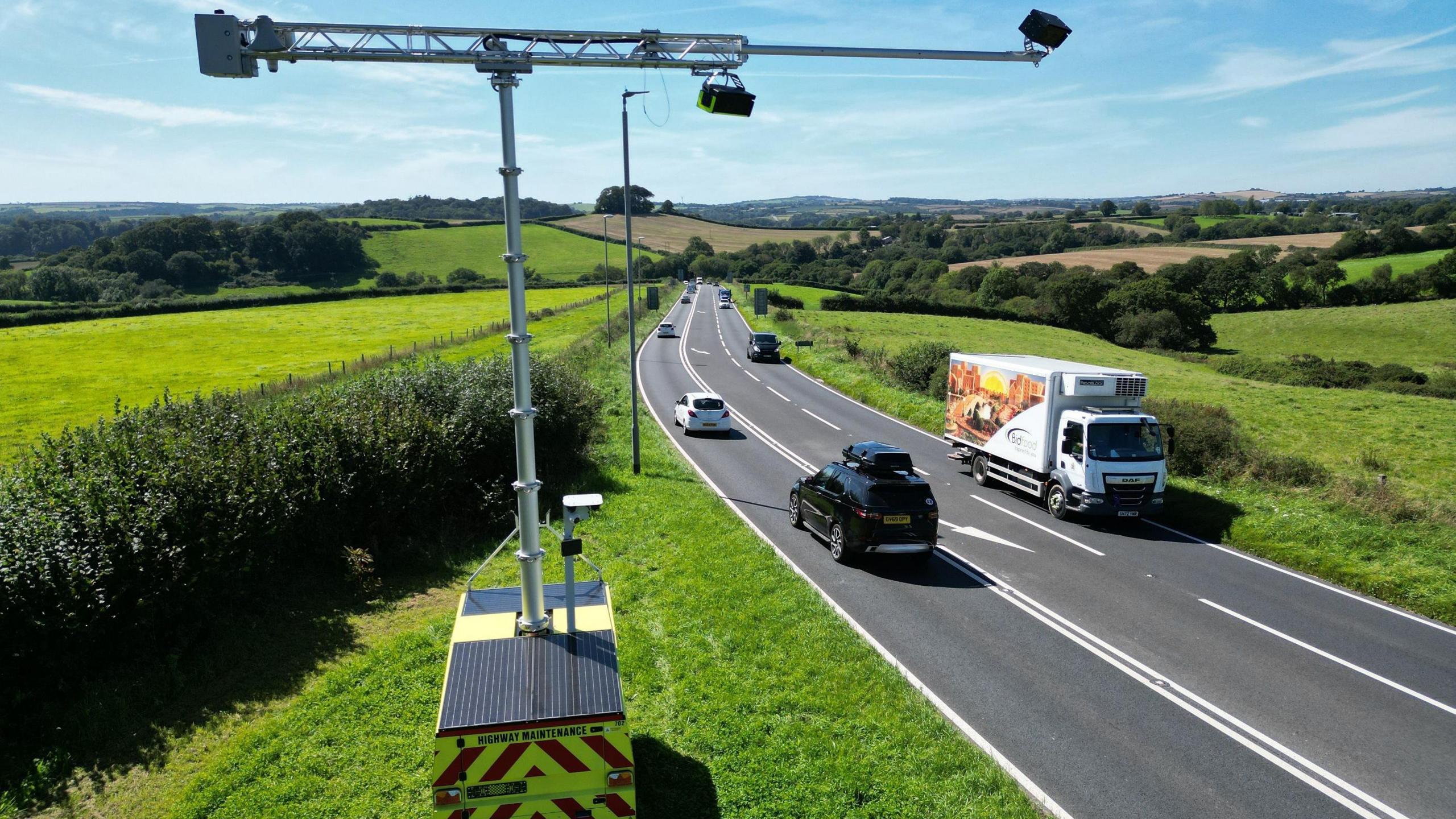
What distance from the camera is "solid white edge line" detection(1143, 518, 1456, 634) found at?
12102 millimetres

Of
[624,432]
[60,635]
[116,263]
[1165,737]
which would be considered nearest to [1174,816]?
[1165,737]

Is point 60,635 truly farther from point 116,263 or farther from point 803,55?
point 116,263

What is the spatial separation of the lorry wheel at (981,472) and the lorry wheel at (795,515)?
6.36 metres

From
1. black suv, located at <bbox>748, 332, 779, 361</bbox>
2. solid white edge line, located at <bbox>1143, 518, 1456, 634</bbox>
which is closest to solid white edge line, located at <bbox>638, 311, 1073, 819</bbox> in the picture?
solid white edge line, located at <bbox>1143, 518, 1456, 634</bbox>

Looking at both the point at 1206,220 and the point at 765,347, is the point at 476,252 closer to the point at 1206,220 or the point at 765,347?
the point at 765,347

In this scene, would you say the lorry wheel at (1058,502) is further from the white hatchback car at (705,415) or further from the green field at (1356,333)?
the green field at (1356,333)

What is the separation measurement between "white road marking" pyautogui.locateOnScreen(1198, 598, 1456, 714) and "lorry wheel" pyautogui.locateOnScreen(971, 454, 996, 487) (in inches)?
302

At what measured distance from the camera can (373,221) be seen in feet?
406

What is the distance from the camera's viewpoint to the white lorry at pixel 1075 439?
54.7 feet

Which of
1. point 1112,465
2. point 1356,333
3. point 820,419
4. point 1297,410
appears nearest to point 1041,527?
point 1112,465

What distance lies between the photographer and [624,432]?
2503cm

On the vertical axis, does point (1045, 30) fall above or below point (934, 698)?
above

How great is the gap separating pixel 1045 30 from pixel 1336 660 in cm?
955

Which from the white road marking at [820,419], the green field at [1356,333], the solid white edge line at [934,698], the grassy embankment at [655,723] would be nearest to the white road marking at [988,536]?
the solid white edge line at [934,698]
